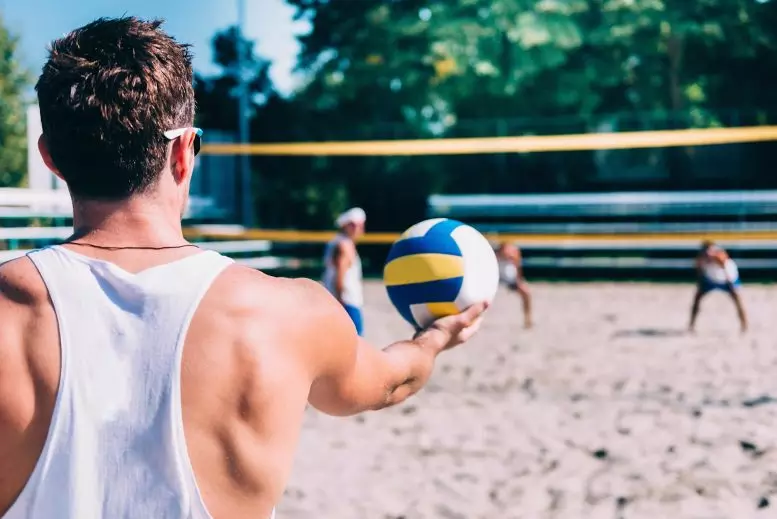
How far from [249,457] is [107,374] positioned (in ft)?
0.71

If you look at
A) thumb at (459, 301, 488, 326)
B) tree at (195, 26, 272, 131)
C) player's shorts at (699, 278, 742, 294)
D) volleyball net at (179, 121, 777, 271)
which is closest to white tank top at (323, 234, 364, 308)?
player's shorts at (699, 278, 742, 294)

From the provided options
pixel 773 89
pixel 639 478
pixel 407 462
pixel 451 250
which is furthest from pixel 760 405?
pixel 773 89

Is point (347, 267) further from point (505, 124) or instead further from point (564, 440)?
point (505, 124)

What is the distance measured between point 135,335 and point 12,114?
46.3ft

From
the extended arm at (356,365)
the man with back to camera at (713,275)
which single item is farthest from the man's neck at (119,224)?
the man with back to camera at (713,275)

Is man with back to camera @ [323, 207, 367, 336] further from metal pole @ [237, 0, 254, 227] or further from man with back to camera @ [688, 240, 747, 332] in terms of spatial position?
metal pole @ [237, 0, 254, 227]

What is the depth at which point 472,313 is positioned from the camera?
6.71 ft

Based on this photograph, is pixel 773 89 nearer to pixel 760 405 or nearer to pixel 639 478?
pixel 760 405

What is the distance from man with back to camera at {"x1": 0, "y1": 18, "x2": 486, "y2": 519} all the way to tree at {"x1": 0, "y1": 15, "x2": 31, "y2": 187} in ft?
43.0

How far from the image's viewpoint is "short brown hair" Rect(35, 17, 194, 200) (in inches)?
43.8

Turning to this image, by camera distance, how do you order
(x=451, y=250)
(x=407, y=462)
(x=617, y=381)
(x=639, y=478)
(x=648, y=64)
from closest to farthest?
(x=451, y=250) → (x=639, y=478) → (x=407, y=462) → (x=617, y=381) → (x=648, y=64)

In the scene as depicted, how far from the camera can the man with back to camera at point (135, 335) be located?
1.06m

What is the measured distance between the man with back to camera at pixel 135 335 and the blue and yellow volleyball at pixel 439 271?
1055 millimetres

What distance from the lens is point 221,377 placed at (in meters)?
1.12
